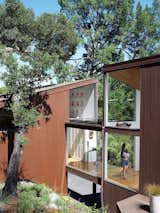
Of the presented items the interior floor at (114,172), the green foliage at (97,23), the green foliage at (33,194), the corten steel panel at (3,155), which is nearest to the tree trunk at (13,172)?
the green foliage at (33,194)

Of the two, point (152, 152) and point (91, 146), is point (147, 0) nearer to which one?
point (91, 146)

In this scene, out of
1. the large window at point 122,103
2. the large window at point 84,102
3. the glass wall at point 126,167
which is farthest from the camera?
the large window at point 84,102

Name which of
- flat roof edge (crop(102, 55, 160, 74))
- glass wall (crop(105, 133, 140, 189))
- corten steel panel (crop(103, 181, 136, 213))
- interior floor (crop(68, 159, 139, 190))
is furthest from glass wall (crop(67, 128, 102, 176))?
flat roof edge (crop(102, 55, 160, 74))

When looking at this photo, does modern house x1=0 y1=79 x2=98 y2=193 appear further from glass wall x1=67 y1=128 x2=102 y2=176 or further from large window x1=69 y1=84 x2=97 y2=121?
large window x1=69 y1=84 x2=97 y2=121

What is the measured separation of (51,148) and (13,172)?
2.78 m

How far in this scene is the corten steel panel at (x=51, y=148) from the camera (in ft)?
52.2

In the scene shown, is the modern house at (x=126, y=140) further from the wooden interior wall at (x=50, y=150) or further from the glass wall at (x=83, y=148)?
the wooden interior wall at (x=50, y=150)

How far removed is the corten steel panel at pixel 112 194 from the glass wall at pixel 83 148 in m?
3.00

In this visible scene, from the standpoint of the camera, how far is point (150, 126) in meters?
10.8

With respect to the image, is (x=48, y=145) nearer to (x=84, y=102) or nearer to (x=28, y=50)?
(x=84, y=102)

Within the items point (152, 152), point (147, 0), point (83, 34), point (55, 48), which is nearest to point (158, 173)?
point (152, 152)

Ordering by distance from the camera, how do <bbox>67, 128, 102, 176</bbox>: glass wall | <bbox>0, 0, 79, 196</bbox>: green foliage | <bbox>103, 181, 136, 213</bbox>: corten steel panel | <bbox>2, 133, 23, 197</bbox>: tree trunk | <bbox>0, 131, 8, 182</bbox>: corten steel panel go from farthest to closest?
<bbox>67, 128, 102, 176</bbox>: glass wall
<bbox>0, 131, 8, 182</bbox>: corten steel panel
<bbox>0, 0, 79, 196</bbox>: green foliage
<bbox>2, 133, 23, 197</bbox>: tree trunk
<bbox>103, 181, 136, 213</bbox>: corten steel panel

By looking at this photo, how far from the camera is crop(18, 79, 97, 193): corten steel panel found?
15.9 metres

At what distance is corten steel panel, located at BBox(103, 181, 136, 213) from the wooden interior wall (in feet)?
12.7
